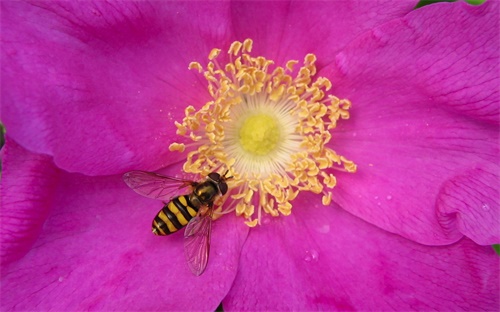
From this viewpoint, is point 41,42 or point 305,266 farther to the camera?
point 305,266

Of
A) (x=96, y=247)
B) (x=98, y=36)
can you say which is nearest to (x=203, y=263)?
(x=96, y=247)

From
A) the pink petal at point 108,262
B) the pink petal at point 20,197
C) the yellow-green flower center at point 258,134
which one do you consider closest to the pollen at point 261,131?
the yellow-green flower center at point 258,134

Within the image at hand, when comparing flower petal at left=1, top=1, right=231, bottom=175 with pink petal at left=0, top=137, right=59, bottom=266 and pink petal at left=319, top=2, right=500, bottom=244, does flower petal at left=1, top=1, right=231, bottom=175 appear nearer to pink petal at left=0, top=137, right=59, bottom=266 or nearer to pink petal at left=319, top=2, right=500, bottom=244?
pink petal at left=0, top=137, right=59, bottom=266

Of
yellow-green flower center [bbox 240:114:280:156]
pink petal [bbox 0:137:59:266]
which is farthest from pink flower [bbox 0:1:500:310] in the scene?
yellow-green flower center [bbox 240:114:280:156]

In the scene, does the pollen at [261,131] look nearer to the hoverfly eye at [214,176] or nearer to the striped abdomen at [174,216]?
the hoverfly eye at [214,176]

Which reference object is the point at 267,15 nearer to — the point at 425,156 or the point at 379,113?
the point at 379,113

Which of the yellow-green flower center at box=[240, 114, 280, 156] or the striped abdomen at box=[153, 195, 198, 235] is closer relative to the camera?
the striped abdomen at box=[153, 195, 198, 235]
